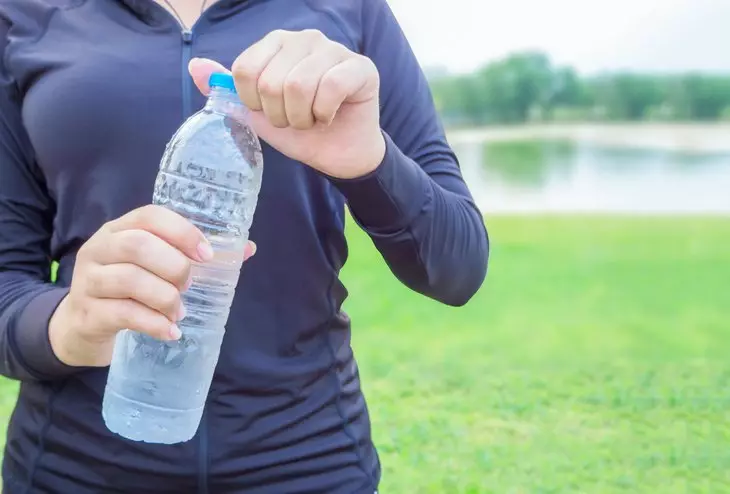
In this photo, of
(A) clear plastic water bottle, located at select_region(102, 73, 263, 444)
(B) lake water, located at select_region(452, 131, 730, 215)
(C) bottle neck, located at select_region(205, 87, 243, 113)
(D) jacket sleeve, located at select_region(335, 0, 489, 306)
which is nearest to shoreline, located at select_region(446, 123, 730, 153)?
(B) lake water, located at select_region(452, 131, 730, 215)

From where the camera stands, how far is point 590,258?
4.64 meters

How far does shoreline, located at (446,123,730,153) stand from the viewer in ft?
16.2

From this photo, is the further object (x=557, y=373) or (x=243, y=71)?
(x=557, y=373)

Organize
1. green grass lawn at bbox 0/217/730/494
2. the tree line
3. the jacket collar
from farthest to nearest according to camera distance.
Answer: the tree line, green grass lawn at bbox 0/217/730/494, the jacket collar

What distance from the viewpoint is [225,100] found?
639 millimetres

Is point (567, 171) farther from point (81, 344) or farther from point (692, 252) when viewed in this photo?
point (81, 344)

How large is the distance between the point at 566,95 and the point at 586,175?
0.66 metres

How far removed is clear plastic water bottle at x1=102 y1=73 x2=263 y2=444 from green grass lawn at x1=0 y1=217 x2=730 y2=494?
65.1 inches

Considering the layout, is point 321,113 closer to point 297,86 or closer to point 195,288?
point 297,86

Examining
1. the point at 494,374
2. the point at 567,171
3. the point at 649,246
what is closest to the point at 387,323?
the point at 494,374

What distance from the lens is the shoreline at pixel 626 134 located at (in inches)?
194

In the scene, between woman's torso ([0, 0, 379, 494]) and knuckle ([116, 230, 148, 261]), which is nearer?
knuckle ([116, 230, 148, 261])

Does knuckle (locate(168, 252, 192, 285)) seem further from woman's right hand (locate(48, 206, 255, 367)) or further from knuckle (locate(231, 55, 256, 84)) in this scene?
knuckle (locate(231, 55, 256, 84))

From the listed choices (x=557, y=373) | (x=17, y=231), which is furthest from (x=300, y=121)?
(x=557, y=373)
